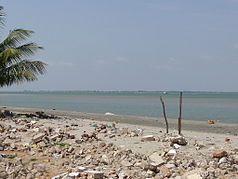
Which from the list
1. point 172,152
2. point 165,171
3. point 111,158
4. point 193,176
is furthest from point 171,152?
point 193,176

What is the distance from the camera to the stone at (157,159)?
7.28 m

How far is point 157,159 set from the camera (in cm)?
751

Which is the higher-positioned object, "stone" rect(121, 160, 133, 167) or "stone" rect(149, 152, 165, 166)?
"stone" rect(149, 152, 165, 166)

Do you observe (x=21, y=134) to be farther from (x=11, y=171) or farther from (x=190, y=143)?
(x=190, y=143)

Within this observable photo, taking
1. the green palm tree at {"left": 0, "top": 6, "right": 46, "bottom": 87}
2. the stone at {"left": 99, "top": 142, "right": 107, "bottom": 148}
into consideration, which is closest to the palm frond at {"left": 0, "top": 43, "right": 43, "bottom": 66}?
the green palm tree at {"left": 0, "top": 6, "right": 46, "bottom": 87}

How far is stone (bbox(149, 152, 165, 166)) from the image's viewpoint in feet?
23.9

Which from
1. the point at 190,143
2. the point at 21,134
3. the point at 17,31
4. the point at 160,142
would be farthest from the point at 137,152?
the point at 17,31

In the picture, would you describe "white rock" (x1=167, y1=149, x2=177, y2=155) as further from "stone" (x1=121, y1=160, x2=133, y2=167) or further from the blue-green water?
the blue-green water

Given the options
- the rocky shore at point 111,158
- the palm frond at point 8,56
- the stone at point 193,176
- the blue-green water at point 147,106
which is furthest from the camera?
the blue-green water at point 147,106

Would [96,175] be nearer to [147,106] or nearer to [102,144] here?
[102,144]

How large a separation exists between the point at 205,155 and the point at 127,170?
196 cm

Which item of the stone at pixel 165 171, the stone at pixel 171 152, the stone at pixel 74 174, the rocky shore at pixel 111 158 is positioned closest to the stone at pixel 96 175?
the rocky shore at pixel 111 158

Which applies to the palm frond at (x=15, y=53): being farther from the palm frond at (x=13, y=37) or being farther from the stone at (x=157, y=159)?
the stone at (x=157, y=159)

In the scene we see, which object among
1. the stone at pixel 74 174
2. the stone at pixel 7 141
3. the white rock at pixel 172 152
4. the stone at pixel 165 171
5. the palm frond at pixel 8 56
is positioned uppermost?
the palm frond at pixel 8 56
